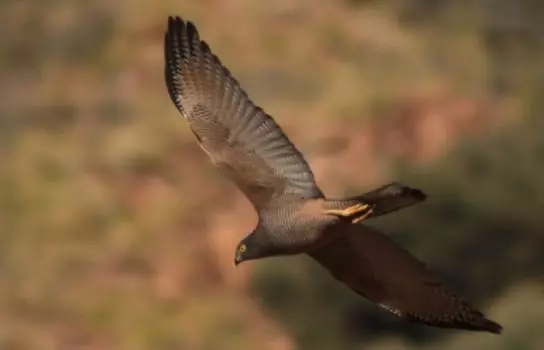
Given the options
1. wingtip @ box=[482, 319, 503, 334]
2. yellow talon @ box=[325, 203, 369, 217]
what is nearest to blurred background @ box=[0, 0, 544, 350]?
wingtip @ box=[482, 319, 503, 334]

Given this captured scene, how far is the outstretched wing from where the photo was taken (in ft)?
6.50

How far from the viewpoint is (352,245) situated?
205 cm

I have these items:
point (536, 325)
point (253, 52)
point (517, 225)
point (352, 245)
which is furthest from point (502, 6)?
point (352, 245)

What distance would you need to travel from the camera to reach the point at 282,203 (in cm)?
195

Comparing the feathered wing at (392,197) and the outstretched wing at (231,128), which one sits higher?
the outstretched wing at (231,128)

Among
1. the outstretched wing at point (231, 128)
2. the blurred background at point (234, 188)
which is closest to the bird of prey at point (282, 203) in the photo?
the outstretched wing at point (231, 128)

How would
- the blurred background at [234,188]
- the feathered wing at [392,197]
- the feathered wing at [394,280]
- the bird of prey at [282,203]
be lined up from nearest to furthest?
1. the feathered wing at [392,197]
2. the bird of prey at [282,203]
3. the feathered wing at [394,280]
4. the blurred background at [234,188]

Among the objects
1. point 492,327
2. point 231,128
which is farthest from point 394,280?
point 231,128

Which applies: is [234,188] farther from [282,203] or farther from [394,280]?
[282,203]

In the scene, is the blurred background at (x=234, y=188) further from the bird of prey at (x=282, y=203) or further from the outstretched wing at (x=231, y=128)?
the outstretched wing at (x=231, y=128)

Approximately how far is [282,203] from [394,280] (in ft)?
0.93

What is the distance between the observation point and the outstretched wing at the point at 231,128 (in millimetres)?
1981

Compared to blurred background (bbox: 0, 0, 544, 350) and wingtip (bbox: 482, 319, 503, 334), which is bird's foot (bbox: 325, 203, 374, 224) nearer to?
wingtip (bbox: 482, 319, 503, 334)

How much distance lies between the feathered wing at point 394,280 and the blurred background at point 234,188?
9.31 feet
